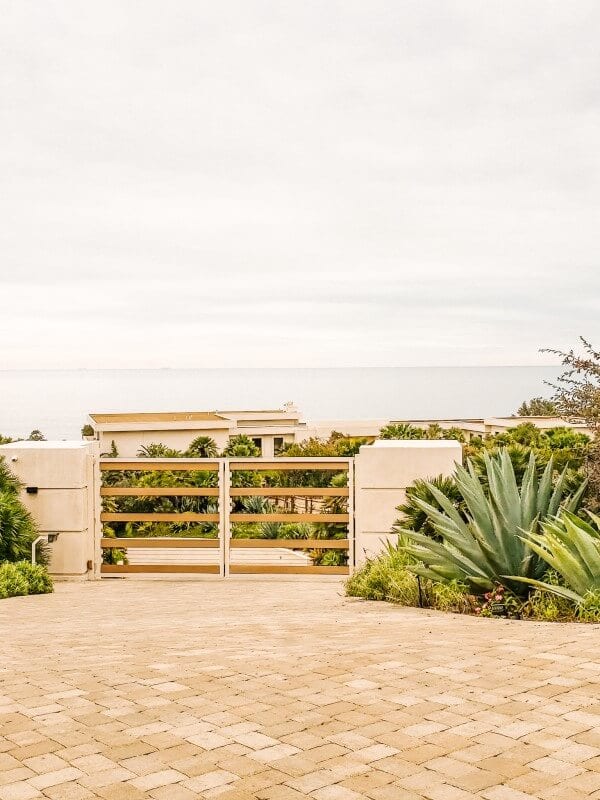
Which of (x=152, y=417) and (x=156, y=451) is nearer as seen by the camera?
(x=156, y=451)

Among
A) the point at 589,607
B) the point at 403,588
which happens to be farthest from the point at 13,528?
the point at 589,607

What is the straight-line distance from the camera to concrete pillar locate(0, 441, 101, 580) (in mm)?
12133

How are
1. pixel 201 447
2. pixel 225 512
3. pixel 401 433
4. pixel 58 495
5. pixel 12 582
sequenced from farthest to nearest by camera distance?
pixel 201 447 < pixel 401 433 < pixel 225 512 < pixel 58 495 < pixel 12 582

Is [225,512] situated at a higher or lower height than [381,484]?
lower

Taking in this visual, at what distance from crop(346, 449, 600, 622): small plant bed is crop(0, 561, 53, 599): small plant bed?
3965 mm

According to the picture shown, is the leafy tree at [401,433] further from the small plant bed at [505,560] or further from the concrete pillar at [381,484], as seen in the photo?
the small plant bed at [505,560]

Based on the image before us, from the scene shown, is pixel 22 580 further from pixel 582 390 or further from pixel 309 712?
pixel 309 712

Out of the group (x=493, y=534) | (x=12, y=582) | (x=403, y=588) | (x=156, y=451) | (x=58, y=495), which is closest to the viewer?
(x=493, y=534)

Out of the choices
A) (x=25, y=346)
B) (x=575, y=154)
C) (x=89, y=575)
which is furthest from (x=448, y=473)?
(x=25, y=346)

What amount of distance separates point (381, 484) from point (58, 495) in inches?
181

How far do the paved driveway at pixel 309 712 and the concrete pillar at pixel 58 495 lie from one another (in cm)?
556

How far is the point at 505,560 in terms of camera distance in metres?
7.33

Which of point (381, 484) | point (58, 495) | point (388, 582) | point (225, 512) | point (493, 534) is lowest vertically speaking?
point (388, 582)

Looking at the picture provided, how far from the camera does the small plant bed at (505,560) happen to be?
21.6 feet
